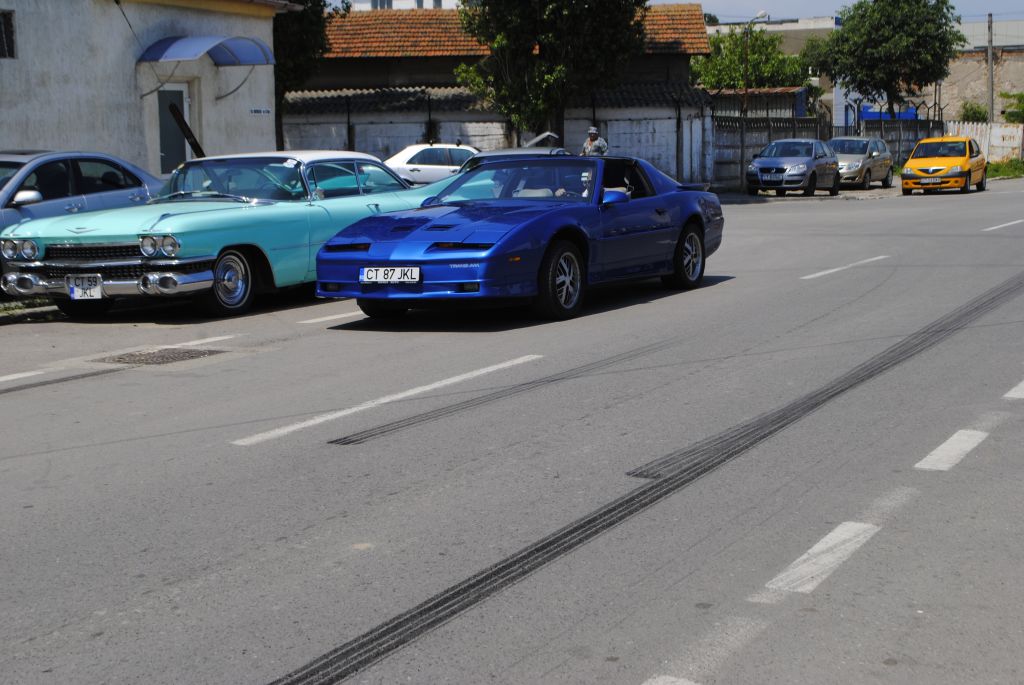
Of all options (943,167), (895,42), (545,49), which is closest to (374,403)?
(545,49)

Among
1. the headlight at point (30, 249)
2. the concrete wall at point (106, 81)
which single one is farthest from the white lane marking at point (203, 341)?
the concrete wall at point (106, 81)

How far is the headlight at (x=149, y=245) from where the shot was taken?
1133 cm

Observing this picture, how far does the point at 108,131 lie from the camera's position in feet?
71.8

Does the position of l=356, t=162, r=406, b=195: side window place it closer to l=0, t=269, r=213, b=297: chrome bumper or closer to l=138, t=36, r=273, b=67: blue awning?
l=0, t=269, r=213, b=297: chrome bumper

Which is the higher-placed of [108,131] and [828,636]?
[108,131]

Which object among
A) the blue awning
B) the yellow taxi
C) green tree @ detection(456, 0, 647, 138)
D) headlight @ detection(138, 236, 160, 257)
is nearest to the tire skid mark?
headlight @ detection(138, 236, 160, 257)

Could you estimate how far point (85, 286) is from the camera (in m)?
11.5

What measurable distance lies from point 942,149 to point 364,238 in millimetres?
29742

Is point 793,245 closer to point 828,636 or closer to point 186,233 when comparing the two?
point 186,233

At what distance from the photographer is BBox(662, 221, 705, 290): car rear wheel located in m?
13.2

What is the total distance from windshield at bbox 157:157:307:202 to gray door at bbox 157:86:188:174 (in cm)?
1073

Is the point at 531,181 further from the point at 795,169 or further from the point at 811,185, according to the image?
the point at 811,185

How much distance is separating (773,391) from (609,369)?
1239 mm

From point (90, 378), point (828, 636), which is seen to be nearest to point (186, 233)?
point (90, 378)
